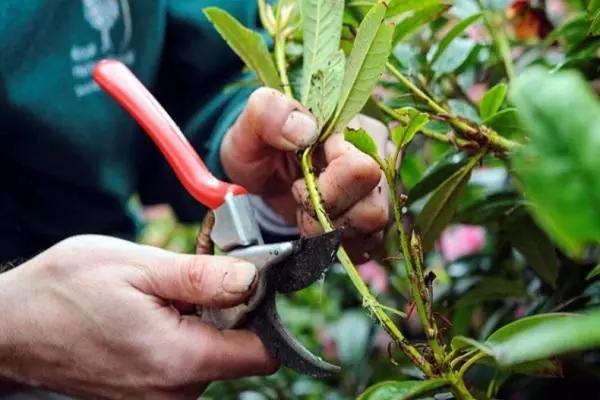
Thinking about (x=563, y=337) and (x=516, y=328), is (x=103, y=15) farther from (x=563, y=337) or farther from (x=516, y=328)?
(x=563, y=337)

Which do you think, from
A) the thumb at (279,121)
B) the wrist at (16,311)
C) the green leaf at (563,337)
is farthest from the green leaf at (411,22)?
the green leaf at (563,337)

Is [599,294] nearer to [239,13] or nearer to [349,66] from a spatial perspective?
[349,66]

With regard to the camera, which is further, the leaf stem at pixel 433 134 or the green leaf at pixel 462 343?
the leaf stem at pixel 433 134

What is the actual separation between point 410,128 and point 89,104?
0.60 meters

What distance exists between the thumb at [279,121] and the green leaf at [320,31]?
2 cm

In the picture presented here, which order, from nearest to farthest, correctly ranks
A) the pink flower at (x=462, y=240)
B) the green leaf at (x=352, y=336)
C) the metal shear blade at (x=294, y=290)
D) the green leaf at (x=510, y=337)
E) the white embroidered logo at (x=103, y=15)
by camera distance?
the green leaf at (x=510, y=337), the metal shear blade at (x=294, y=290), the green leaf at (x=352, y=336), the white embroidered logo at (x=103, y=15), the pink flower at (x=462, y=240)

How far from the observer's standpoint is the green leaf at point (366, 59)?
53cm

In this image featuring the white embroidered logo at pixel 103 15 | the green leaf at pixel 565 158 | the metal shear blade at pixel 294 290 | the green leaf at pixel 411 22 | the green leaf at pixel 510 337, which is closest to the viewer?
the green leaf at pixel 565 158

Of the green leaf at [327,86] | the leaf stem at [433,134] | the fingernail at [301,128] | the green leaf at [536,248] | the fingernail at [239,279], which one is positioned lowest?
the green leaf at [536,248]

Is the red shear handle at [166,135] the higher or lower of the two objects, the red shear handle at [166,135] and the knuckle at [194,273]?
the higher

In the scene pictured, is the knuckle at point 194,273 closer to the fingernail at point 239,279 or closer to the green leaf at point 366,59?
the fingernail at point 239,279

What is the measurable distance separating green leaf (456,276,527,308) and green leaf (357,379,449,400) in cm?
28

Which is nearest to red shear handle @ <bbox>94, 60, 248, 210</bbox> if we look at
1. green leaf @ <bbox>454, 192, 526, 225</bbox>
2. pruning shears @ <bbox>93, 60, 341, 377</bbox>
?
pruning shears @ <bbox>93, 60, 341, 377</bbox>

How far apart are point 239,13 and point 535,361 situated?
73 cm
